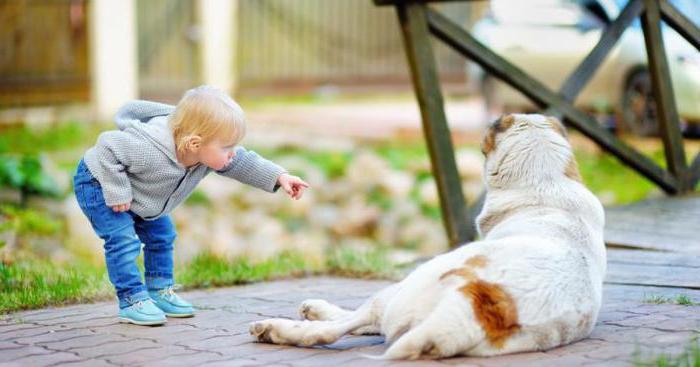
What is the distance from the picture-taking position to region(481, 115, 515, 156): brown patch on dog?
15.4 ft

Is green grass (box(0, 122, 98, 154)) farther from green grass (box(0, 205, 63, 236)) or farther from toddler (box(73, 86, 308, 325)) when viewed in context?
toddler (box(73, 86, 308, 325))

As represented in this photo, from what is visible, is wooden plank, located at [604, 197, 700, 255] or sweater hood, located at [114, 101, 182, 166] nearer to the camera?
sweater hood, located at [114, 101, 182, 166]

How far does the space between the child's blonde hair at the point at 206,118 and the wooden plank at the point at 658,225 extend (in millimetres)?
2872

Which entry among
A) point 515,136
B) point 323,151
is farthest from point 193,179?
point 323,151

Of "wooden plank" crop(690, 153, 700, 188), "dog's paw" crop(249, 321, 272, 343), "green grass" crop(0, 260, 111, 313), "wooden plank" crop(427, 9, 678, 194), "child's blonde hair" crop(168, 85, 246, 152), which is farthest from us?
"wooden plank" crop(690, 153, 700, 188)

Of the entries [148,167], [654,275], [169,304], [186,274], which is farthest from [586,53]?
[148,167]

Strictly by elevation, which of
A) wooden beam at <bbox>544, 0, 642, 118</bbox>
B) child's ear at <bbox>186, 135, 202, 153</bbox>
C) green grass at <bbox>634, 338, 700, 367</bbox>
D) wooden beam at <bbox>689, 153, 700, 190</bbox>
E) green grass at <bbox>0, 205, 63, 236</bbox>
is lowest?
green grass at <bbox>0, 205, 63, 236</bbox>

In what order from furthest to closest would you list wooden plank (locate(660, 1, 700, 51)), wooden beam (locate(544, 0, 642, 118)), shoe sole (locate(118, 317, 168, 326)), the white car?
the white car
wooden plank (locate(660, 1, 700, 51))
wooden beam (locate(544, 0, 642, 118))
shoe sole (locate(118, 317, 168, 326))

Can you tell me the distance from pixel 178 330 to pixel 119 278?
1.08 ft

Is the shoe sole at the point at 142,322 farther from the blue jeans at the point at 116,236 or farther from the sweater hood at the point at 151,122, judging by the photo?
the sweater hood at the point at 151,122

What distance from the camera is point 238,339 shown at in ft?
14.5

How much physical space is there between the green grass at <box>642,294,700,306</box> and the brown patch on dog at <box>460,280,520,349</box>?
4.49ft

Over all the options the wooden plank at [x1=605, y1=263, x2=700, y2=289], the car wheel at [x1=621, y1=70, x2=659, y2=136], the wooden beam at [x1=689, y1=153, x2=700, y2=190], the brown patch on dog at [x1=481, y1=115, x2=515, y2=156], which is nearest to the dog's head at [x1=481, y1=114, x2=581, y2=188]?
the brown patch on dog at [x1=481, y1=115, x2=515, y2=156]

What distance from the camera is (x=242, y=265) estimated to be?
20.9 feet
